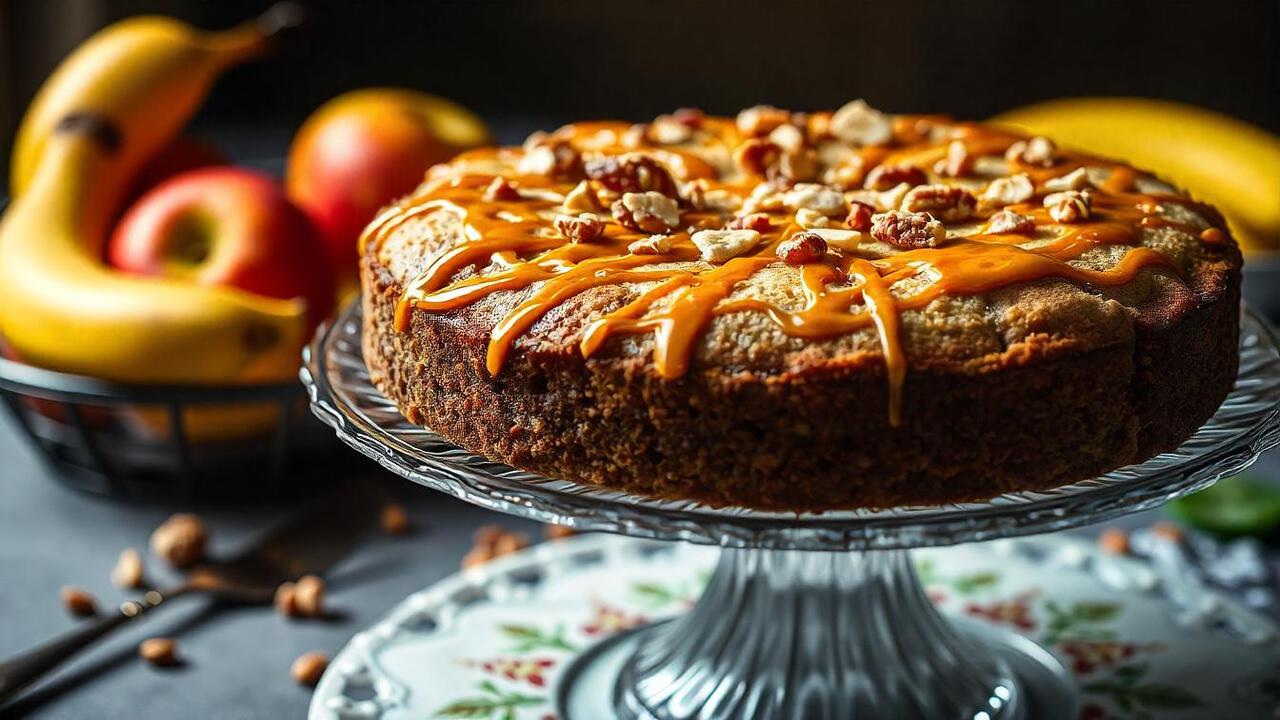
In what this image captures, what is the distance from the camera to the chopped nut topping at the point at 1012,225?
51.7 inches

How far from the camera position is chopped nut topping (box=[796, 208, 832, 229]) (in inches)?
52.9

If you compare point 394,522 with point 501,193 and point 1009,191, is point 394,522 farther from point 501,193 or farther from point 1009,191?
Answer: point 1009,191

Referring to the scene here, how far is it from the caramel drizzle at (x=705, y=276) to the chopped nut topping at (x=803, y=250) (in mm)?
11

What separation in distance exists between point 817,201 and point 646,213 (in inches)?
7.4

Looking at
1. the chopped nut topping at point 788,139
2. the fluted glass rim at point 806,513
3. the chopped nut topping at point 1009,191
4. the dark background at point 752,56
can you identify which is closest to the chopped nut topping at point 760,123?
the chopped nut topping at point 788,139

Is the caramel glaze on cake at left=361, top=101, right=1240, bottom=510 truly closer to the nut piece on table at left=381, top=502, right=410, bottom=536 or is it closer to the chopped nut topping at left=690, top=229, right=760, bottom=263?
the chopped nut topping at left=690, top=229, right=760, bottom=263

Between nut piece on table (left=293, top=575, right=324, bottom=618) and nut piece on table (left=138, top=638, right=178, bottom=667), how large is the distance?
0.55 ft

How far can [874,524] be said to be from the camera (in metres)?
1.11

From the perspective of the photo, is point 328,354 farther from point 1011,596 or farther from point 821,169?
point 1011,596

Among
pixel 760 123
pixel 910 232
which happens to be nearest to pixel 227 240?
pixel 760 123

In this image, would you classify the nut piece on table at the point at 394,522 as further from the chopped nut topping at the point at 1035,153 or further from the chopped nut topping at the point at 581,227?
the chopped nut topping at the point at 1035,153

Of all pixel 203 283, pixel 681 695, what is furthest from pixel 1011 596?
pixel 203 283

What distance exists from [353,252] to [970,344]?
5.12 feet

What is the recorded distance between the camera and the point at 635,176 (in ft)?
4.70
